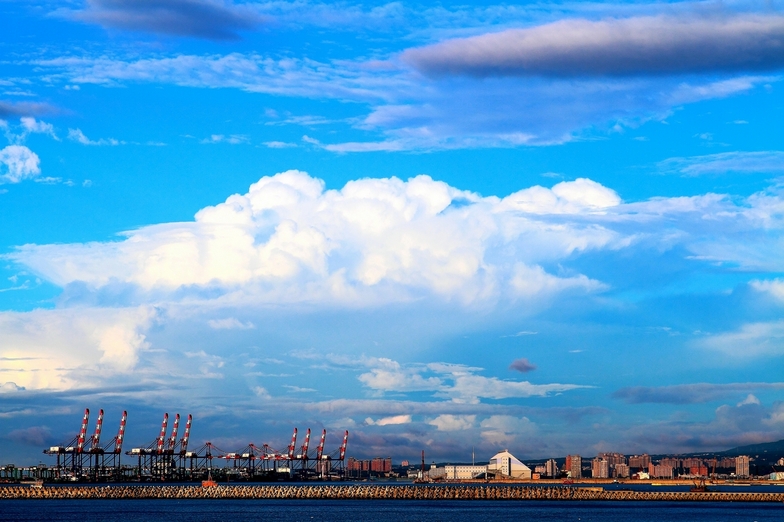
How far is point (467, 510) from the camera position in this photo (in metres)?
125

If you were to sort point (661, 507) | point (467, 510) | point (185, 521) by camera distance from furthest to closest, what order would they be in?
point (661, 507), point (467, 510), point (185, 521)

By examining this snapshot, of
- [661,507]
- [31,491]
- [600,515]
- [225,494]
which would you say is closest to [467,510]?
[600,515]

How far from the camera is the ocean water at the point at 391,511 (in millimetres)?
108875

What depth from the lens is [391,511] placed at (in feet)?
400

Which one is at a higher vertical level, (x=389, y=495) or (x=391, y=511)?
(x=389, y=495)

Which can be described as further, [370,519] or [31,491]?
[31,491]

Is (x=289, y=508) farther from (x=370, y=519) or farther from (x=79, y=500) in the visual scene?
(x=79, y=500)

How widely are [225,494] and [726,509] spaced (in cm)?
7686

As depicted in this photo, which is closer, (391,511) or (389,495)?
(391,511)

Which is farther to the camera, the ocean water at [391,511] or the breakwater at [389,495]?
the breakwater at [389,495]

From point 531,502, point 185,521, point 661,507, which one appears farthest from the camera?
point 531,502

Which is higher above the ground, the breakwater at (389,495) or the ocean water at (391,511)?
the breakwater at (389,495)

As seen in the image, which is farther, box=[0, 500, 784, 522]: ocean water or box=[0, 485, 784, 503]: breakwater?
box=[0, 485, 784, 503]: breakwater

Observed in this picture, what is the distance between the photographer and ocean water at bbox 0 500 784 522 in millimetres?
108875
